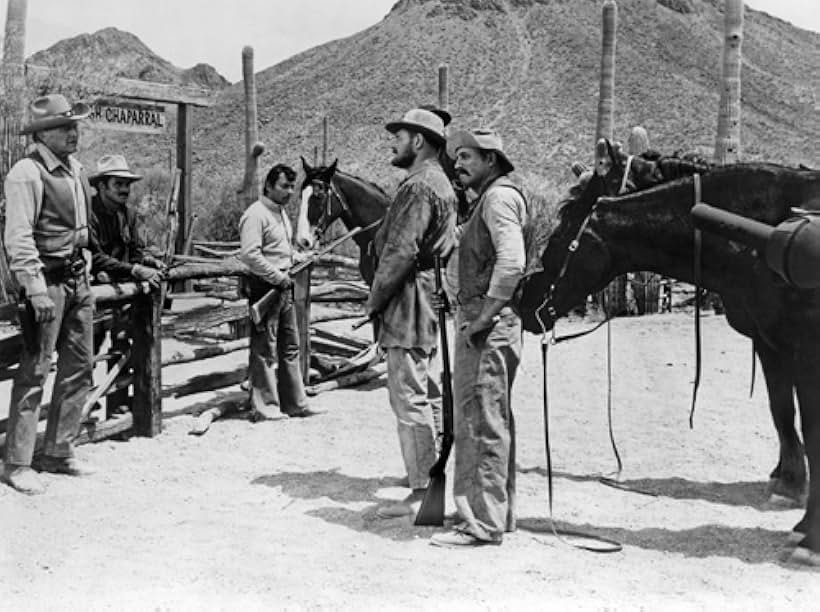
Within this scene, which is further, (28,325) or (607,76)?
(607,76)

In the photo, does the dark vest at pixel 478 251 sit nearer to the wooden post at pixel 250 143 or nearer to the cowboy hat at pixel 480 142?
the cowboy hat at pixel 480 142

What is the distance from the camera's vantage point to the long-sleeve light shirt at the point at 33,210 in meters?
5.14

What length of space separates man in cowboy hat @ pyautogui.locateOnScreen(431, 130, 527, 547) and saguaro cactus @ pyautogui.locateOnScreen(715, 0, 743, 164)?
6.98 m

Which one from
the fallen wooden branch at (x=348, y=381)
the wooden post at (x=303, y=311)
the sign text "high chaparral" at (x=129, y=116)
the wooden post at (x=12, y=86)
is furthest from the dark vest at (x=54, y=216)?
the sign text "high chaparral" at (x=129, y=116)

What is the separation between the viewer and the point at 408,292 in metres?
5.04

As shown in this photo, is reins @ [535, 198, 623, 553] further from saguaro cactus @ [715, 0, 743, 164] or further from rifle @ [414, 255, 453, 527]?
saguaro cactus @ [715, 0, 743, 164]

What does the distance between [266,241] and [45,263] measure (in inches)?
88.5

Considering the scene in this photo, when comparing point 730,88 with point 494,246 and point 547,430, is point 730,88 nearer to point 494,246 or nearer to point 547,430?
point 547,430

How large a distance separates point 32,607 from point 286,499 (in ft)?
6.16

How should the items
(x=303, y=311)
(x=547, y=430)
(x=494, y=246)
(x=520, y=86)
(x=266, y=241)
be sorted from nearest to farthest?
(x=494, y=246)
(x=547, y=430)
(x=266, y=241)
(x=303, y=311)
(x=520, y=86)

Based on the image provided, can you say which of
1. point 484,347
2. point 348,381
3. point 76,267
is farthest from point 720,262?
point 348,381

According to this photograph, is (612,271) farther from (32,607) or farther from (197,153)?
(197,153)

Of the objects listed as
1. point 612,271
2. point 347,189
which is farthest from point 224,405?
point 612,271

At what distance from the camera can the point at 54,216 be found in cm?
534
